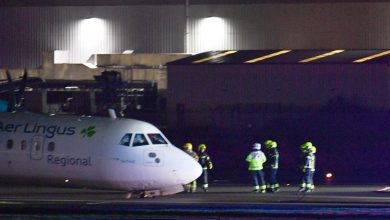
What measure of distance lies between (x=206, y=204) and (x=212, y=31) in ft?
108

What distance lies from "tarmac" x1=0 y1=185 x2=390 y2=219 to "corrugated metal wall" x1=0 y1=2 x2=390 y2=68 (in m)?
22.2

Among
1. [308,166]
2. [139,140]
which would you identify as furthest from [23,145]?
[308,166]

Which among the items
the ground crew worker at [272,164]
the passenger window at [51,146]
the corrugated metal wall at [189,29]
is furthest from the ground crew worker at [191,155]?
the corrugated metal wall at [189,29]

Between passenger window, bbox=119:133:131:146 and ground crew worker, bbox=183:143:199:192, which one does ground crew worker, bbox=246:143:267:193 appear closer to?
ground crew worker, bbox=183:143:199:192

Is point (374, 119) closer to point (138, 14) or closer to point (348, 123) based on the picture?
point (348, 123)

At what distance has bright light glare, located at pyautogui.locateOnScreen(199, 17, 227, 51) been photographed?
58.0m

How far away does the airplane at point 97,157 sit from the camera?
3012 centimetres

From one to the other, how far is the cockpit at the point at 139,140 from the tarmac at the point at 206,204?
146cm

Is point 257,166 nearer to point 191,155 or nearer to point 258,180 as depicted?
point 258,180

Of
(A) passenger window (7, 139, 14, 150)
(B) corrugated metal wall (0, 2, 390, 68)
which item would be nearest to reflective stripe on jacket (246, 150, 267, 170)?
(A) passenger window (7, 139, 14, 150)

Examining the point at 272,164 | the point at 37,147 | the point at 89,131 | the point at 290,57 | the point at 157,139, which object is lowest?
the point at 272,164

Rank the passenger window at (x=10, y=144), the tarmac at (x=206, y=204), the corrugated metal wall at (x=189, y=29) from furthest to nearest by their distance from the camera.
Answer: the corrugated metal wall at (x=189, y=29), the passenger window at (x=10, y=144), the tarmac at (x=206, y=204)

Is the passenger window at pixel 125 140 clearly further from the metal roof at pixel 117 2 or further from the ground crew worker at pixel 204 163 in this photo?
the metal roof at pixel 117 2

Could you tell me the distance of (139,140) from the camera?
30.5 metres
